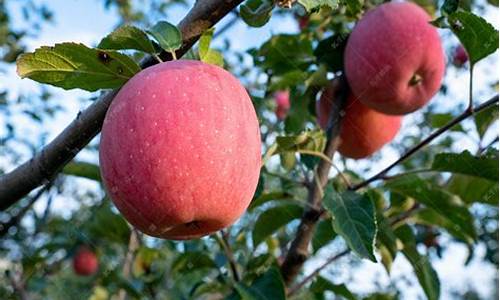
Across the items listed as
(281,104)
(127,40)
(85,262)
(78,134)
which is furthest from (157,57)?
(85,262)

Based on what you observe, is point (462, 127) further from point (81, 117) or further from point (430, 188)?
point (81, 117)

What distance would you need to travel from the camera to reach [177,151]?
76cm

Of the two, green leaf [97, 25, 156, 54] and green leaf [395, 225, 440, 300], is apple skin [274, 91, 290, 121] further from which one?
green leaf [97, 25, 156, 54]

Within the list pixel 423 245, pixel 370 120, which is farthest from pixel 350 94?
pixel 423 245

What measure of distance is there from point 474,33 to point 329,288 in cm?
63

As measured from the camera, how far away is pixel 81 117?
0.87 meters

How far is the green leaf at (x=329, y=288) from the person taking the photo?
1374 millimetres

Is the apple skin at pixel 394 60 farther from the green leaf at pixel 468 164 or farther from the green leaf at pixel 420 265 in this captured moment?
the green leaf at pixel 420 265

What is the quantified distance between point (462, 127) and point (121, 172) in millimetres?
1148

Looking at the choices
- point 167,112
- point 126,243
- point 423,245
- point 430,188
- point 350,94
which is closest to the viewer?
point 167,112

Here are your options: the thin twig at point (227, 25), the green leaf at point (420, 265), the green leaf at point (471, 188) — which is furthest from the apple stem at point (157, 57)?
the thin twig at point (227, 25)

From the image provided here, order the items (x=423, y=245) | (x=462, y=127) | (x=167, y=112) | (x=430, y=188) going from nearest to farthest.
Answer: (x=167, y=112)
(x=430, y=188)
(x=462, y=127)
(x=423, y=245)

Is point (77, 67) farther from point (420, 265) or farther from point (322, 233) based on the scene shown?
point (420, 265)

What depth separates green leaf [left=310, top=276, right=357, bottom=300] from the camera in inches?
54.1
